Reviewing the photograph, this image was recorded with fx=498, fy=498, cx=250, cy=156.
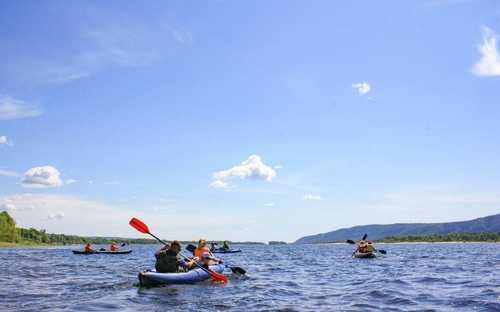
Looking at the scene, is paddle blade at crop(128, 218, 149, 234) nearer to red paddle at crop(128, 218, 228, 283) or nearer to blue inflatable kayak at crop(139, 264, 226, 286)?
red paddle at crop(128, 218, 228, 283)

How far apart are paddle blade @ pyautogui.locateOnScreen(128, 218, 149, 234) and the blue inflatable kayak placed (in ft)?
12.1

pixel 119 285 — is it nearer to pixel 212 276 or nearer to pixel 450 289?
pixel 212 276

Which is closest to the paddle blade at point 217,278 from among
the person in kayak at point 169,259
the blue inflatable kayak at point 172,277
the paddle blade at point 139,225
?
the blue inflatable kayak at point 172,277

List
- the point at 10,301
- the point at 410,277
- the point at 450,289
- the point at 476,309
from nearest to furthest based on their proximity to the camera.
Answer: the point at 476,309
the point at 10,301
the point at 450,289
the point at 410,277

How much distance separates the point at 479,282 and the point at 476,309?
8.08 meters

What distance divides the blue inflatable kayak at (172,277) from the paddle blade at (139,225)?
3689 millimetres

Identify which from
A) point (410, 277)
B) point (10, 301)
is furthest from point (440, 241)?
point (10, 301)

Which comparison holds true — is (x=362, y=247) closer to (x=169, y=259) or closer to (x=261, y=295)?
(x=169, y=259)

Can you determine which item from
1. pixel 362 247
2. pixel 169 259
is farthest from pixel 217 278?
pixel 362 247

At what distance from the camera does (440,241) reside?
180 metres

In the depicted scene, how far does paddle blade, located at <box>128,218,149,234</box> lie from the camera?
23.6m

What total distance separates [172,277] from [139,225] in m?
4.62

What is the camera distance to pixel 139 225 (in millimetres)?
23797

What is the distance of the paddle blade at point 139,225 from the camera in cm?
2364
